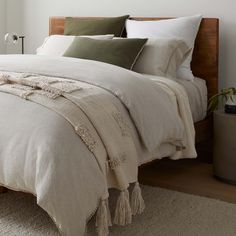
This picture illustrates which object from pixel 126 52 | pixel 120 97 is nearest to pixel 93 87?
pixel 120 97

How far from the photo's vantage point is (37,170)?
6.15 feet

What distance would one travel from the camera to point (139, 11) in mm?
3846

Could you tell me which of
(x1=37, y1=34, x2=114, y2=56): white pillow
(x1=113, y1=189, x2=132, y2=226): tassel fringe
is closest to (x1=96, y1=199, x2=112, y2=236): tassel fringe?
(x1=113, y1=189, x2=132, y2=226): tassel fringe

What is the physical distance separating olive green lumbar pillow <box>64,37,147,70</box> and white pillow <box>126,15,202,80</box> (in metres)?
0.31

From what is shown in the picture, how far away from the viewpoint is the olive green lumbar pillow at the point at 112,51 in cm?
304

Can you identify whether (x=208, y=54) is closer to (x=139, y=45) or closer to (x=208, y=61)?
(x=208, y=61)

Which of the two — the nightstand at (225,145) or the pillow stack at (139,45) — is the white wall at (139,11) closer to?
the pillow stack at (139,45)

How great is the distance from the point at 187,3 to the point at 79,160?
208cm

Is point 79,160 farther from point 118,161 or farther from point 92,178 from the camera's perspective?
point 118,161

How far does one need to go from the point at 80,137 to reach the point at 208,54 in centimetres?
173

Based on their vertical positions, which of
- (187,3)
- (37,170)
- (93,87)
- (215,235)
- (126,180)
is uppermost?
(187,3)

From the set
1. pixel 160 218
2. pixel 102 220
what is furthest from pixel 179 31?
pixel 102 220

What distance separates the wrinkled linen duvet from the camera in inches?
73.4

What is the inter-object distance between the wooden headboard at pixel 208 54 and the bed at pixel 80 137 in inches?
31.7
